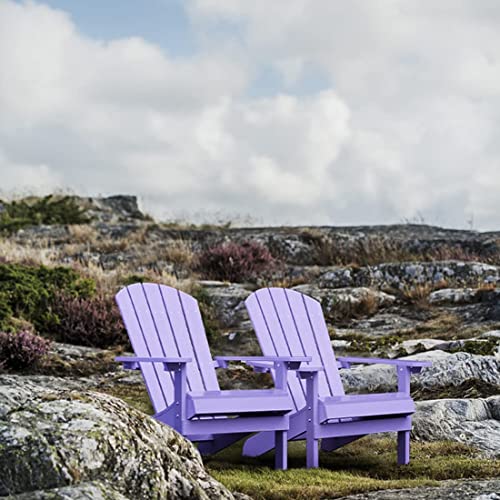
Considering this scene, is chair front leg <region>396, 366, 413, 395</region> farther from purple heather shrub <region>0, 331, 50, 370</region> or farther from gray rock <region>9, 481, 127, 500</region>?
purple heather shrub <region>0, 331, 50, 370</region>

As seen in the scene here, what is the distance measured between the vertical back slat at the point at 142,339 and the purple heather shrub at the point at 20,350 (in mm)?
2486

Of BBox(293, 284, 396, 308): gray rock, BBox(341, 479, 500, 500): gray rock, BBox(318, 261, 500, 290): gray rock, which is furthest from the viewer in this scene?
BBox(318, 261, 500, 290): gray rock

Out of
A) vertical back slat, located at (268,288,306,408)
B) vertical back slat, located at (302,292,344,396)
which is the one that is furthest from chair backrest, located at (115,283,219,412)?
vertical back slat, located at (302,292,344,396)

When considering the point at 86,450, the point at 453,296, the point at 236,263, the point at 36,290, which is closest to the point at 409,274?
the point at 453,296

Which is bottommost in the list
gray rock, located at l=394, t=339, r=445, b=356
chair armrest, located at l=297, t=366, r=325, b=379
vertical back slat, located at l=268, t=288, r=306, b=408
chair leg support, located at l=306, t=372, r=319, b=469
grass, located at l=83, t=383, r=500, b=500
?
grass, located at l=83, t=383, r=500, b=500

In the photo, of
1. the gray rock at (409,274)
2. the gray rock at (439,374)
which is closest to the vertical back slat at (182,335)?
the gray rock at (439,374)

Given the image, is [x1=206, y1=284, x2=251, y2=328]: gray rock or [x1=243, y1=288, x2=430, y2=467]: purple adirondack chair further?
[x1=206, y1=284, x2=251, y2=328]: gray rock

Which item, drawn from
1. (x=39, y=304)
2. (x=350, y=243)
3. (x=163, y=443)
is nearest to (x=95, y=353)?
(x=39, y=304)

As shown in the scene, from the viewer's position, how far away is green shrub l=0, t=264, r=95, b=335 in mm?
9281

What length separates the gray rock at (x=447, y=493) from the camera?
4281mm

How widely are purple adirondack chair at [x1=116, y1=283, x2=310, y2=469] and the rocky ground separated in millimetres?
796

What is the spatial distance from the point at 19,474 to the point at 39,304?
6765 mm

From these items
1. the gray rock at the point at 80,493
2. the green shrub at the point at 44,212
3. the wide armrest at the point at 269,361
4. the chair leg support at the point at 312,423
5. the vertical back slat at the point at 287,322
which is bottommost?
the chair leg support at the point at 312,423

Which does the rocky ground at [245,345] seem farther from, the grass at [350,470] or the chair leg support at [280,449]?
the chair leg support at [280,449]
